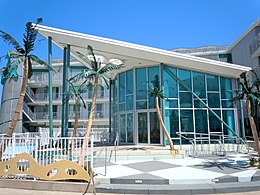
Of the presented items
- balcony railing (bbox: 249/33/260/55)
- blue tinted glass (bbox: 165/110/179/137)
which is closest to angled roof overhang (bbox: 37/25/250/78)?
blue tinted glass (bbox: 165/110/179/137)

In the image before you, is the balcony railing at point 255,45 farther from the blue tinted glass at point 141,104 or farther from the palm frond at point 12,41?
the palm frond at point 12,41

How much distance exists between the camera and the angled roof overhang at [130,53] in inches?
495

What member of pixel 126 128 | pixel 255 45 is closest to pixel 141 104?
pixel 126 128

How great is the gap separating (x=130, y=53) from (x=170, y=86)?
3465 mm

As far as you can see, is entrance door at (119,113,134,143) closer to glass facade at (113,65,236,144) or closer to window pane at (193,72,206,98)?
glass facade at (113,65,236,144)

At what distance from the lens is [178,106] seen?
1459cm

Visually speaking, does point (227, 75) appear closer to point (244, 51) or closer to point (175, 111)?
point (175, 111)

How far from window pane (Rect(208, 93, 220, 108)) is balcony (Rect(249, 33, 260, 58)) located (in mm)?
6763

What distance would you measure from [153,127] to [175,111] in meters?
1.73

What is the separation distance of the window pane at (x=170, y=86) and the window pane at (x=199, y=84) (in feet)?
4.41

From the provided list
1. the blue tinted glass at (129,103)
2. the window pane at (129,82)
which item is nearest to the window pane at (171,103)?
the blue tinted glass at (129,103)

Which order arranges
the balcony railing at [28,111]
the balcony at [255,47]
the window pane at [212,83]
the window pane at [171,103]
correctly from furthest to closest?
the balcony railing at [28,111] → the balcony at [255,47] → the window pane at [212,83] → the window pane at [171,103]

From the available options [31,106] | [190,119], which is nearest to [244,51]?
[190,119]

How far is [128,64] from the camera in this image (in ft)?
51.2
